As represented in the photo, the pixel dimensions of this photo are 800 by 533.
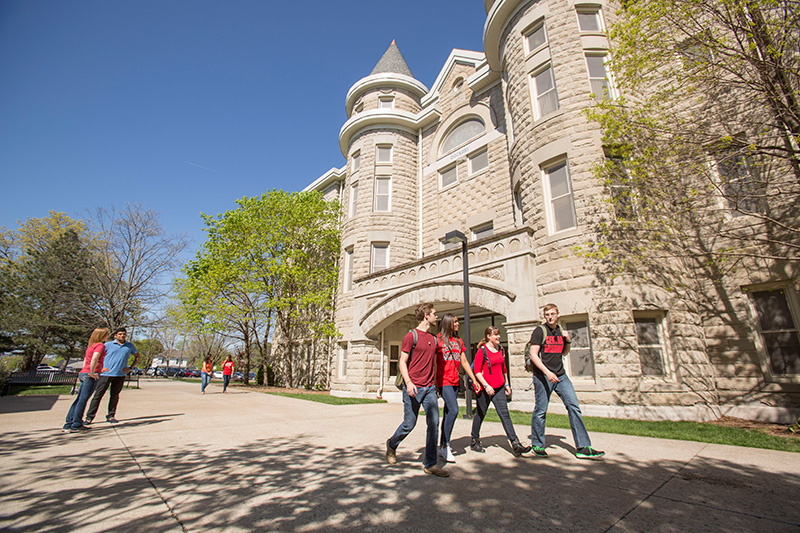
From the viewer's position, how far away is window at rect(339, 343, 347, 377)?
56.2 ft

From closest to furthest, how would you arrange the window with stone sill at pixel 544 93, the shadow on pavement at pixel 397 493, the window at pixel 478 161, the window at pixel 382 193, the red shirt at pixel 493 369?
the shadow on pavement at pixel 397 493, the red shirt at pixel 493 369, the window with stone sill at pixel 544 93, the window at pixel 478 161, the window at pixel 382 193

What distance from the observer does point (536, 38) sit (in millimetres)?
12258

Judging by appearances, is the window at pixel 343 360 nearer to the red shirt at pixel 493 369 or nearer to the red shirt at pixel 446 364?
the red shirt at pixel 493 369

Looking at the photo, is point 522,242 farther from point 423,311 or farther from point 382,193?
point 382,193

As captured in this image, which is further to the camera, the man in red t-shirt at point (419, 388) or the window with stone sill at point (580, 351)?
the window with stone sill at point (580, 351)

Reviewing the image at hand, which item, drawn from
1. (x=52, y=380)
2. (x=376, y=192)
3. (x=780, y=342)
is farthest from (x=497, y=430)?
(x=52, y=380)

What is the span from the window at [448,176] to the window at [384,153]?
10.2ft

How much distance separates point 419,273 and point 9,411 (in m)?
11.3

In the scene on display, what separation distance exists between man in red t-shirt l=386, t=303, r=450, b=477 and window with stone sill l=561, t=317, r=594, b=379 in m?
6.59

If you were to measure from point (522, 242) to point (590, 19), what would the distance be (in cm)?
779

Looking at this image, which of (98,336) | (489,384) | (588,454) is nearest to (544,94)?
(489,384)

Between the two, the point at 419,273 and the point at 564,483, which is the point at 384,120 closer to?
the point at 419,273

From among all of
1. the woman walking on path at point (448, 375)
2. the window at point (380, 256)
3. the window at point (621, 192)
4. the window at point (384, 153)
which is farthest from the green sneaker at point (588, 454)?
the window at point (384, 153)

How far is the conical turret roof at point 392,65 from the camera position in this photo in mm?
21859
